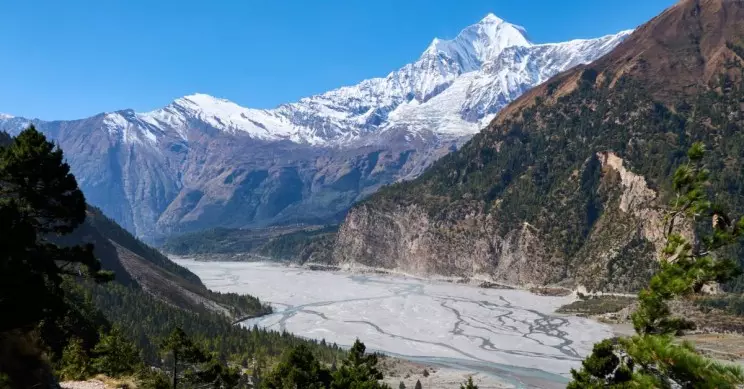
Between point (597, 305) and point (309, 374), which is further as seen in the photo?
point (597, 305)

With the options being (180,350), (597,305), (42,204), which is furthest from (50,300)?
(597,305)

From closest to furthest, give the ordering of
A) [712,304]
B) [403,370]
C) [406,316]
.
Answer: [403,370], [712,304], [406,316]

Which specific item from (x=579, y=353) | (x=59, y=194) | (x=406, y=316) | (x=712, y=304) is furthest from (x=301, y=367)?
(x=712, y=304)

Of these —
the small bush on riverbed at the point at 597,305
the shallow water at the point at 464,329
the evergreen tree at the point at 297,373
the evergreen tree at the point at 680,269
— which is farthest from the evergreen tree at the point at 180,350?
the small bush on riverbed at the point at 597,305

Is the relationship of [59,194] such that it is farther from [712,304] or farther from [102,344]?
[712,304]

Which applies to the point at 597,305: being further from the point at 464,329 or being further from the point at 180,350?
the point at 180,350

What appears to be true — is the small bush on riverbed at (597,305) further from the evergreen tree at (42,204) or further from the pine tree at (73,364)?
the evergreen tree at (42,204)

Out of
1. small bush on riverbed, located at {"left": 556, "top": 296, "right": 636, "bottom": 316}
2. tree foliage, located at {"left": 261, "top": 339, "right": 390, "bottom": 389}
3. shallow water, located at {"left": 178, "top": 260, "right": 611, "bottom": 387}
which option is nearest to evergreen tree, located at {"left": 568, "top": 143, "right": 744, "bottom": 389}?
tree foliage, located at {"left": 261, "top": 339, "right": 390, "bottom": 389}

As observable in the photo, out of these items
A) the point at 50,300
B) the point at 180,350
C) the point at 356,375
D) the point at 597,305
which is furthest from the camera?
the point at 597,305

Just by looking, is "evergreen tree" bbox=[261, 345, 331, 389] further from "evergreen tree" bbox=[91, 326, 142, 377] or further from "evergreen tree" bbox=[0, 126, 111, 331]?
"evergreen tree" bbox=[0, 126, 111, 331]
